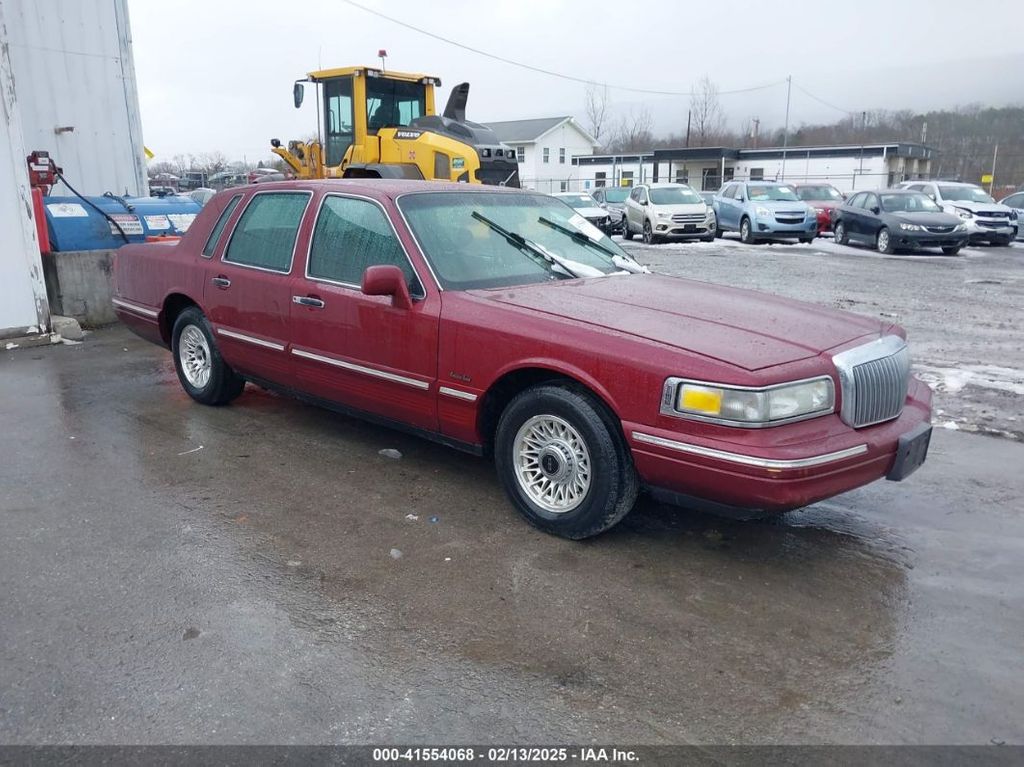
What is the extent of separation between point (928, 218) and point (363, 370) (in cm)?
1716

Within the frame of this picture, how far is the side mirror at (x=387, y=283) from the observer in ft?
13.9

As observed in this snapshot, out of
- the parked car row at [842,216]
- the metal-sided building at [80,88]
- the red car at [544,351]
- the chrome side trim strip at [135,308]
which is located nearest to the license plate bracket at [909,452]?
the red car at [544,351]

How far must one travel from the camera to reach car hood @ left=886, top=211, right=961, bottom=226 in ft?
59.4

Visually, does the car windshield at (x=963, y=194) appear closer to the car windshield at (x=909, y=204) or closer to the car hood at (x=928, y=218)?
the car windshield at (x=909, y=204)

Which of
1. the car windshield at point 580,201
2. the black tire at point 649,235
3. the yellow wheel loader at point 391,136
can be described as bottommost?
the black tire at point 649,235

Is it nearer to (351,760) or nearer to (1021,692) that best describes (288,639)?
(351,760)

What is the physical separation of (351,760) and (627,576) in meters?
1.55

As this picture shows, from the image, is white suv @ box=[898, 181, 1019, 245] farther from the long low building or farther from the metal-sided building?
the long low building

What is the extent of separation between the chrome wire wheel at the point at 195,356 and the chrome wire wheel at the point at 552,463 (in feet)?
9.76

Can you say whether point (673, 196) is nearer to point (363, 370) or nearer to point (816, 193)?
point (816, 193)

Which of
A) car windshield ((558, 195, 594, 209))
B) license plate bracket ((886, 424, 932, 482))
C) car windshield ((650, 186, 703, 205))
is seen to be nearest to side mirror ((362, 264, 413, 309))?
license plate bracket ((886, 424, 932, 482))

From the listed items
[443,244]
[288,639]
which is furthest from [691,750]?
[443,244]

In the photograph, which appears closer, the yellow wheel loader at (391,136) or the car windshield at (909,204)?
the yellow wheel loader at (391,136)

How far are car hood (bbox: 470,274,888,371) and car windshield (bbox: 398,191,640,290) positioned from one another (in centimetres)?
18
